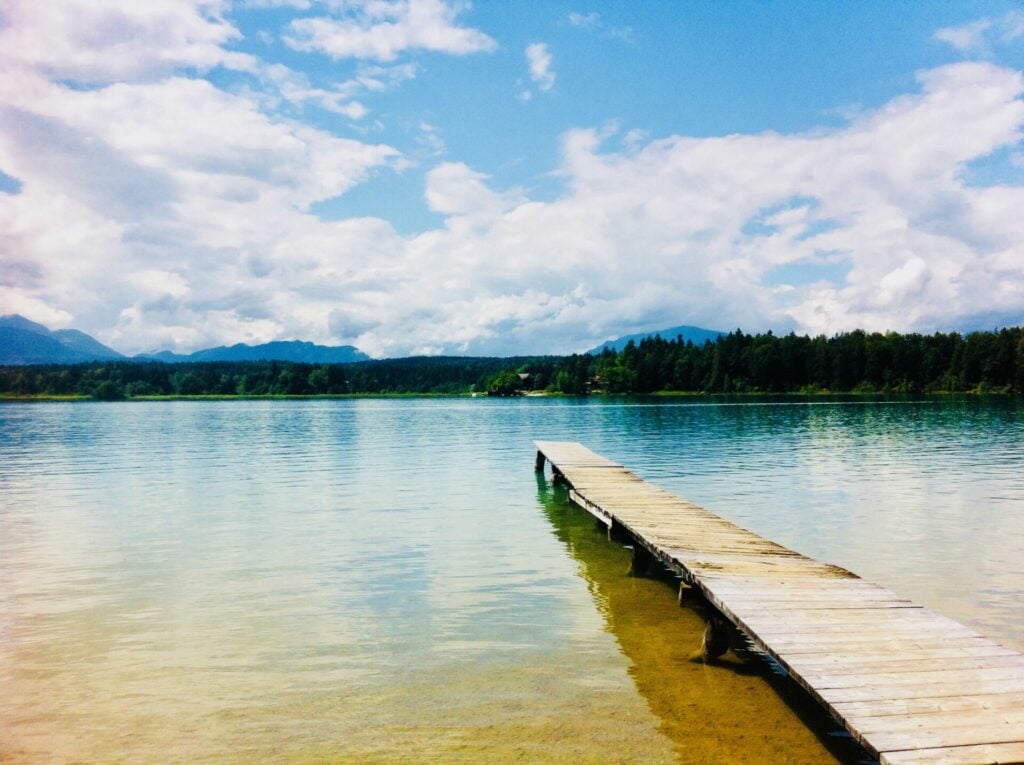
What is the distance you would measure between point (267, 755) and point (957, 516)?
21.9 meters

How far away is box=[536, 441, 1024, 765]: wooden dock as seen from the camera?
6.51m

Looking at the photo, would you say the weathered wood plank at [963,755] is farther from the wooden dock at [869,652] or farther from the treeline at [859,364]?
the treeline at [859,364]

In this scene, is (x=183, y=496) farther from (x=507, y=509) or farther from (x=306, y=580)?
(x=306, y=580)

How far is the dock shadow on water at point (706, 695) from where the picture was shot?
8406 millimetres

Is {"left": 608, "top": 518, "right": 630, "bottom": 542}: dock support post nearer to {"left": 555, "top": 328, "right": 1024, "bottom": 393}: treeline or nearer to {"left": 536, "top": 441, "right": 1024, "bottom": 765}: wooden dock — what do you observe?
{"left": 536, "top": 441, "right": 1024, "bottom": 765}: wooden dock

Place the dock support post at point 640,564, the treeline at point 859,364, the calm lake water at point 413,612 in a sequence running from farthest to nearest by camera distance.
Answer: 1. the treeline at point 859,364
2. the dock support post at point 640,564
3. the calm lake water at point 413,612

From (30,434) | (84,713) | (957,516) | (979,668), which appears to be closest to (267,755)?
(84,713)

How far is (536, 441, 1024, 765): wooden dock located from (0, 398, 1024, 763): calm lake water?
1.07 meters

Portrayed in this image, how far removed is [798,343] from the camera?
615 feet

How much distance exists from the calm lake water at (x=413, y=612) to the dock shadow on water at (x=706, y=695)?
1.8 inches

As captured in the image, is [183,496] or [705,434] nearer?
[183,496]

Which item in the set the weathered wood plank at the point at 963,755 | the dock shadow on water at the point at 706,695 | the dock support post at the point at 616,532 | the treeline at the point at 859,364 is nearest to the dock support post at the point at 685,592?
the dock shadow on water at the point at 706,695

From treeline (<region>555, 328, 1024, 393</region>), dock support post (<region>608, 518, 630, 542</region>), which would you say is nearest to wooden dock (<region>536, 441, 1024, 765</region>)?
dock support post (<region>608, 518, 630, 542</region>)

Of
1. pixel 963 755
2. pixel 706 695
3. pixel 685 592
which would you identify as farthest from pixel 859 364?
pixel 963 755
